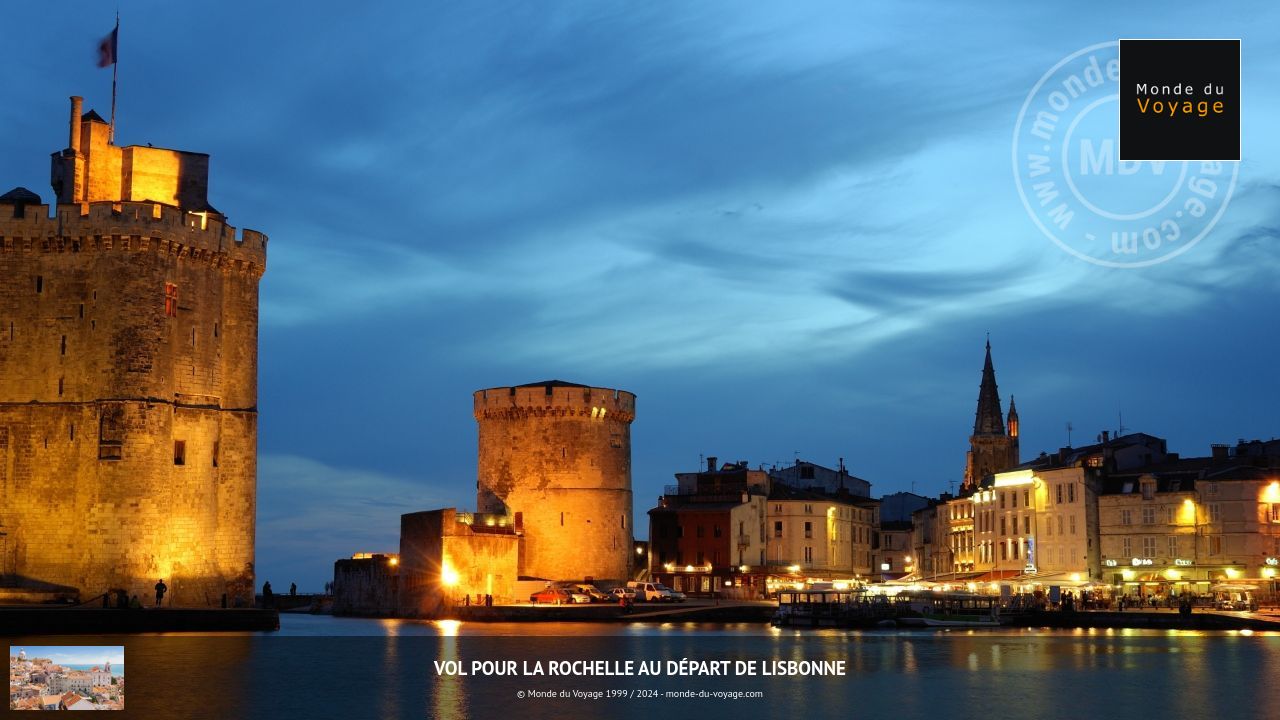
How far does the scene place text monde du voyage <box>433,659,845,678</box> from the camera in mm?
33250

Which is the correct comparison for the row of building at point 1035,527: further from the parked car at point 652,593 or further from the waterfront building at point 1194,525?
the parked car at point 652,593

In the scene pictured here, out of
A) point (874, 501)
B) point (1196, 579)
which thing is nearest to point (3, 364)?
point (1196, 579)

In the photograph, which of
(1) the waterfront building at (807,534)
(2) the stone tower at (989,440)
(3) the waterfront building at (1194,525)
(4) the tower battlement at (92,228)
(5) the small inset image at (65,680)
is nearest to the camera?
(5) the small inset image at (65,680)

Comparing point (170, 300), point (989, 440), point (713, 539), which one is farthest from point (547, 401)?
point (989, 440)

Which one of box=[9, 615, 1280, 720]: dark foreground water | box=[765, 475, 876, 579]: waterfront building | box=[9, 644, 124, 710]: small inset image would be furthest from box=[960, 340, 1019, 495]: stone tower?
box=[9, 644, 124, 710]: small inset image

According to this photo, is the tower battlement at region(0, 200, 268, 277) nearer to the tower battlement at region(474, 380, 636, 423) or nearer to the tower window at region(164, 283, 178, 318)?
the tower window at region(164, 283, 178, 318)

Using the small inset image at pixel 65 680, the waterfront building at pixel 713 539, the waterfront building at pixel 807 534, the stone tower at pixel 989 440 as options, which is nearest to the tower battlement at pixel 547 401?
the waterfront building at pixel 713 539

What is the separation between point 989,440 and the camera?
379ft

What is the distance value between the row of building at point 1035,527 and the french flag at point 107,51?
39235mm

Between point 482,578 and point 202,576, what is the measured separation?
1766cm

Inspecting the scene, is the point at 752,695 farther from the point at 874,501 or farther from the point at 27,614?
the point at 874,501

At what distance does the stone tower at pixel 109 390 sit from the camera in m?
43.2

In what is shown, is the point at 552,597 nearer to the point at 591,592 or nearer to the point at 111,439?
the point at 591,592

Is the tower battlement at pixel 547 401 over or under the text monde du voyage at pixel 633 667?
over
